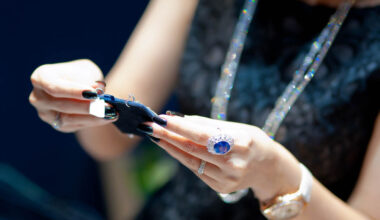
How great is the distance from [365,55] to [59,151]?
2.66ft

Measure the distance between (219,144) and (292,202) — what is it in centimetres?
15

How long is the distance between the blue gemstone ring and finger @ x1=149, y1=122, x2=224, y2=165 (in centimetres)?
1

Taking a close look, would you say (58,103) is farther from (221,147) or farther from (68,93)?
(221,147)

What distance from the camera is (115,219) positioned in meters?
1.13

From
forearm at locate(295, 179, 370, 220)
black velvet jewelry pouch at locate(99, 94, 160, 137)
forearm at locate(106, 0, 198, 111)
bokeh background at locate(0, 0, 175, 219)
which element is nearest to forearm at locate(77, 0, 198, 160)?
forearm at locate(106, 0, 198, 111)

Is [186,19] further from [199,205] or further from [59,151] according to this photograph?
[59,151]

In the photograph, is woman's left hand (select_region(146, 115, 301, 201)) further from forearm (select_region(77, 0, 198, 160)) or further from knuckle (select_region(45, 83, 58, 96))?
forearm (select_region(77, 0, 198, 160))

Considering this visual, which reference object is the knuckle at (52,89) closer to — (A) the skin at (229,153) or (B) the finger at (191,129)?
(A) the skin at (229,153)

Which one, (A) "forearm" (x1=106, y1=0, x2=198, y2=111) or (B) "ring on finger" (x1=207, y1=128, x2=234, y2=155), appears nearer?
(B) "ring on finger" (x1=207, y1=128, x2=234, y2=155)

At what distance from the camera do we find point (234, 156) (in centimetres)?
40

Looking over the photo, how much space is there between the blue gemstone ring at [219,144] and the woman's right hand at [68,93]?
0.13 meters

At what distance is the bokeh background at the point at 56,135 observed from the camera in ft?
2.52

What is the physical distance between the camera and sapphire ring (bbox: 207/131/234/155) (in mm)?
372

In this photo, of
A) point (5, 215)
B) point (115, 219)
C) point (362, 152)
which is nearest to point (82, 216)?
point (115, 219)
